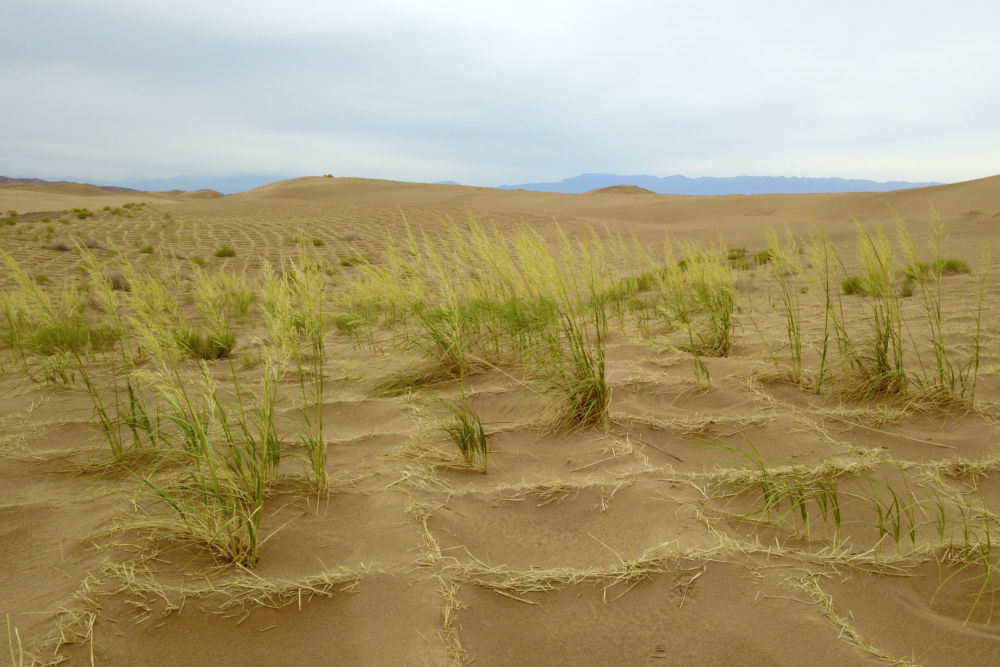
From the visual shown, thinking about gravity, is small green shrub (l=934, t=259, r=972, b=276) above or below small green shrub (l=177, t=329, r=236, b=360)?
above

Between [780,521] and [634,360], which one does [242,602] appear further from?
[634,360]

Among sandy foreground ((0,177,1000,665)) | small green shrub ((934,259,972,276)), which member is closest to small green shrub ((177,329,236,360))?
sandy foreground ((0,177,1000,665))

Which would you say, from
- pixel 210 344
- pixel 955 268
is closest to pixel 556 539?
pixel 210 344

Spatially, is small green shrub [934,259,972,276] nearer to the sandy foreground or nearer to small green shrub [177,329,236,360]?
the sandy foreground

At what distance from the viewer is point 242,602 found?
1.37 metres

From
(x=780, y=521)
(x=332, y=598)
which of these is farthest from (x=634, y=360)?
(x=332, y=598)

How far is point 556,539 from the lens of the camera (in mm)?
1651

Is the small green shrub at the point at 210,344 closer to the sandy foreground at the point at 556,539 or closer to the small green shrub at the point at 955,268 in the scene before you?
the sandy foreground at the point at 556,539

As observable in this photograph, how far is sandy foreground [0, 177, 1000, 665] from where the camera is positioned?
4.17 ft

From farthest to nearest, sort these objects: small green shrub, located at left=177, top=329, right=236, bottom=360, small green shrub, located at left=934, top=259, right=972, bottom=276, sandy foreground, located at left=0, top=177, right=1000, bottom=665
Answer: small green shrub, located at left=934, top=259, right=972, bottom=276, small green shrub, located at left=177, top=329, right=236, bottom=360, sandy foreground, located at left=0, top=177, right=1000, bottom=665

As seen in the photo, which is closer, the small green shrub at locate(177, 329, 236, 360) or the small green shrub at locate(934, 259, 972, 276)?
the small green shrub at locate(177, 329, 236, 360)

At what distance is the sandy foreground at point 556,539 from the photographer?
50.1 inches

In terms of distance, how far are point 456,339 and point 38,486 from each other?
1740 mm

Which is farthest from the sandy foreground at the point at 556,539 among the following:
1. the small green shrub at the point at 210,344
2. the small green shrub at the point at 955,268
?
the small green shrub at the point at 955,268
